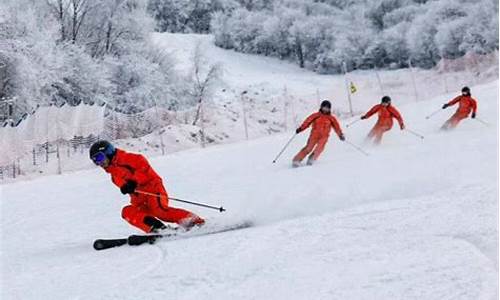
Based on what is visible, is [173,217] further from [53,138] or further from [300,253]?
[53,138]

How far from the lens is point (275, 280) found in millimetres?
4020

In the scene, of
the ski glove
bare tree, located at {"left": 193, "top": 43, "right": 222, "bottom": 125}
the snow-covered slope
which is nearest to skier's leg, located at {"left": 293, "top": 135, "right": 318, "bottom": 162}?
the snow-covered slope

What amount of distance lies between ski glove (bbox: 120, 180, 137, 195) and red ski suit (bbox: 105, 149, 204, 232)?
106mm

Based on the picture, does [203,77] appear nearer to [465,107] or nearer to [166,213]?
[465,107]

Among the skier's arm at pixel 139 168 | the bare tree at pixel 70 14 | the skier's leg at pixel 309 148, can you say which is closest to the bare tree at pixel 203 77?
the bare tree at pixel 70 14

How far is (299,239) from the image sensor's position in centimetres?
516

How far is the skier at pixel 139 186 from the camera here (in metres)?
6.07

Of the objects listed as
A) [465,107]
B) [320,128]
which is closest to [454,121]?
[465,107]

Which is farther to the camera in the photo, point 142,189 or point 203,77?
point 203,77

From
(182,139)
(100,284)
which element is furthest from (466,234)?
(182,139)

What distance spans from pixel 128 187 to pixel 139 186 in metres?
0.22

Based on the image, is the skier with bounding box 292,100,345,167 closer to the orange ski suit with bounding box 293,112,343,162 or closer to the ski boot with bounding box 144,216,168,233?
the orange ski suit with bounding box 293,112,343,162

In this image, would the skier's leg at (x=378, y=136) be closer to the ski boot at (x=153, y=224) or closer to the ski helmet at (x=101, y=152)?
the ski boot at (x=153, y=224)

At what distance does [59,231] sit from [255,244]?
3.32 meters
